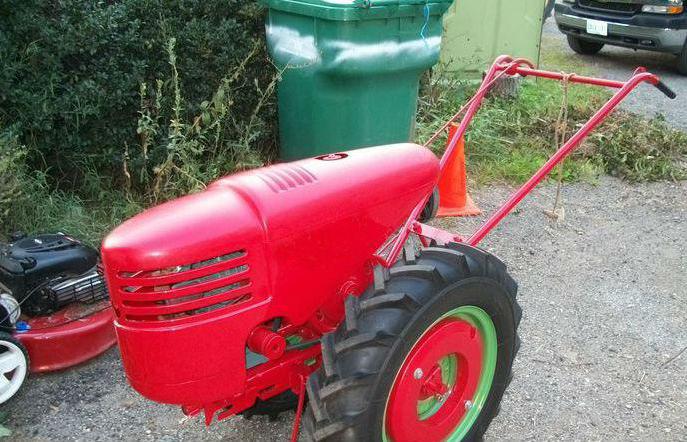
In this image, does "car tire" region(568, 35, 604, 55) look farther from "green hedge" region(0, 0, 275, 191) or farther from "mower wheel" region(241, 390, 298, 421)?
"mower wheel" region(241, 390, 298, 421)

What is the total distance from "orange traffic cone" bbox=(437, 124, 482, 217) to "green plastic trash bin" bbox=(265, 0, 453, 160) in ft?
1.27

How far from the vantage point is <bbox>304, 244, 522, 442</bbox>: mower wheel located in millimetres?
2102

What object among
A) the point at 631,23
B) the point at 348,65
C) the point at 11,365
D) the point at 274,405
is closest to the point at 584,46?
the point at 631,23

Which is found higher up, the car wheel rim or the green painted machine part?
the green painted machine part

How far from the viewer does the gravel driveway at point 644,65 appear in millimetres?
7370

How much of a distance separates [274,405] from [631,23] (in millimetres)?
7566

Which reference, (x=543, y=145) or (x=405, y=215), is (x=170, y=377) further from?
(x=543, y=145)

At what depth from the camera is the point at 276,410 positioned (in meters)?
2.78

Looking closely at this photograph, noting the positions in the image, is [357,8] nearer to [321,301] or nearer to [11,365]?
[321,301]

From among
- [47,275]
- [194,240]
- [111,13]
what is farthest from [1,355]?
[111,13]

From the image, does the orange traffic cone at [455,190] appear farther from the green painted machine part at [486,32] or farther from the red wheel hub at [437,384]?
the green painted machine part at [486,32]

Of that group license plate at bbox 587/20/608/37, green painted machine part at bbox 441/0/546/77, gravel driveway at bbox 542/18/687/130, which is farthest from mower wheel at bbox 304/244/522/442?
license plate at bbox 587/20/608/37

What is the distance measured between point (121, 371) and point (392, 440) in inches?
56.3

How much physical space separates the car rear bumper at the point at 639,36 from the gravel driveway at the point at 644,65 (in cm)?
35
